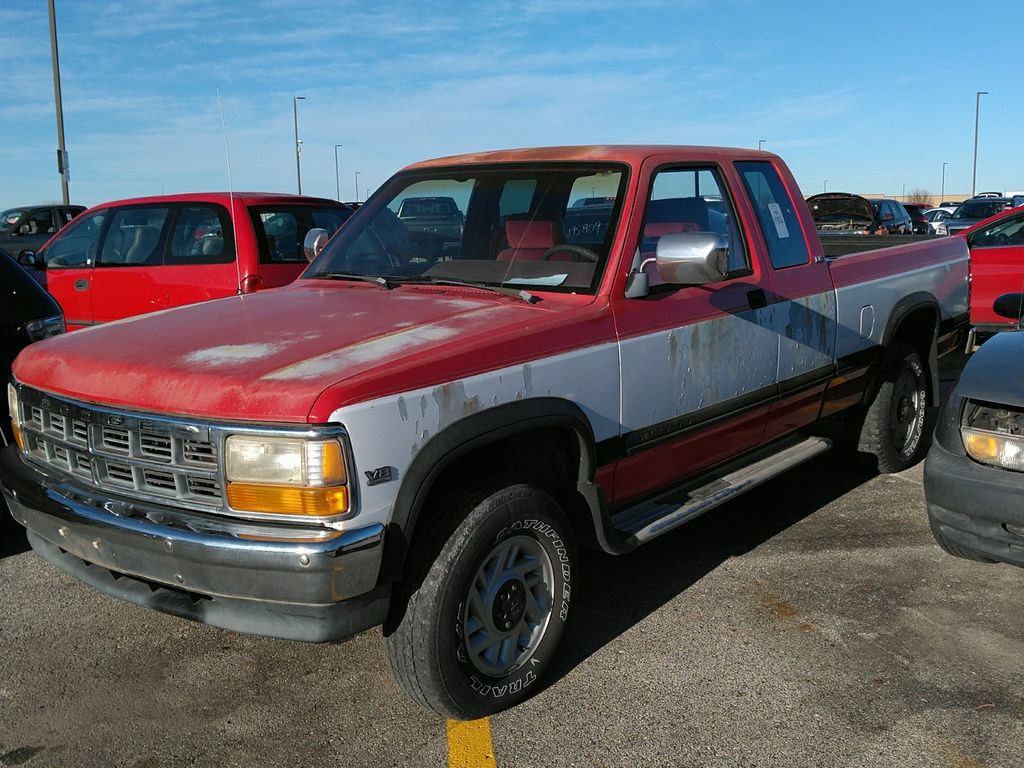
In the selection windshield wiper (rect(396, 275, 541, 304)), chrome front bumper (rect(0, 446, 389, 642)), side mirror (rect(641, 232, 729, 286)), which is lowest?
chrome front bumper (rect(0, 446, 389, 642))

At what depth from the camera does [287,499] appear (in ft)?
9.17

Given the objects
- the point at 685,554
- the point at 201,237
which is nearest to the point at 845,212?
the point at 201,237

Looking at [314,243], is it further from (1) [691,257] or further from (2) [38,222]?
(2) [38,222]

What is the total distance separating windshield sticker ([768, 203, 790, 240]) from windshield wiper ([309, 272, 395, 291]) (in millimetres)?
1961

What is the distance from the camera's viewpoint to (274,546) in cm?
277

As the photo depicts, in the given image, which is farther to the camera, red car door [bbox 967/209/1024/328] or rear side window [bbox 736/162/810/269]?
red car door [bbox 967/209/1024/328]

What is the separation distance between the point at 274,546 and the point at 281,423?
13.8 inches

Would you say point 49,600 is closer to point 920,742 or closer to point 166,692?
point 166,692

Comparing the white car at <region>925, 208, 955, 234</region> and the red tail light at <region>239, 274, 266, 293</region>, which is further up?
the red tail light at <region>239, 274, 266, 293</region>

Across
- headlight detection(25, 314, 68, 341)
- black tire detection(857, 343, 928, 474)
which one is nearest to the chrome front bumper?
headlight detection(25, 314, 68, 341)

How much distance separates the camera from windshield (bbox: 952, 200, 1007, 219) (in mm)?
27141

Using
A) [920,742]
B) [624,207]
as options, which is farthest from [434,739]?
[624,207]

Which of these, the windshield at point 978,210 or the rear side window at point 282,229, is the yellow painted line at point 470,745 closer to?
the rear side window at point 282,229

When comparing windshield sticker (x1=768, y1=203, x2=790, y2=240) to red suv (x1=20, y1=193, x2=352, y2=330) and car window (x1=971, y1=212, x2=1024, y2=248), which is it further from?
car window (x1=971, y1=212, x2=1024, y2=248)
